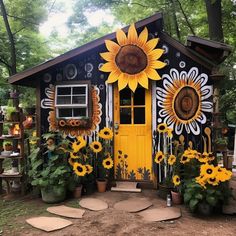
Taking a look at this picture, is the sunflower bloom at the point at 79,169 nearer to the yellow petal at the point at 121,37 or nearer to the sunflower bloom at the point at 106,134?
the sunflower bloom at the point at 106,134

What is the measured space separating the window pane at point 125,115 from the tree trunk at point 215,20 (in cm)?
485

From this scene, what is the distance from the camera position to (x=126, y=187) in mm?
5816

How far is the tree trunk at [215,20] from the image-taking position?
30.0ft

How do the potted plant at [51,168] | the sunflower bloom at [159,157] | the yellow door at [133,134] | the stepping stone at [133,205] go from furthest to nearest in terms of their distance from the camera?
the yellow door at [133,134] → the sunflower bloom at [159,157] → the potted plant at [51,168] → the stepping stone at [133,205]

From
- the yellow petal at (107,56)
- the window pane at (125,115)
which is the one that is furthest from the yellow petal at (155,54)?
the window pane at (125,115)

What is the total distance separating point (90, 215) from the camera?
4.51m

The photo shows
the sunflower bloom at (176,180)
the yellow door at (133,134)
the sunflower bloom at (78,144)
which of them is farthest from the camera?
the yellow door at (133,134)

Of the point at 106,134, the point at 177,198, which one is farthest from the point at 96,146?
the point at 177,198

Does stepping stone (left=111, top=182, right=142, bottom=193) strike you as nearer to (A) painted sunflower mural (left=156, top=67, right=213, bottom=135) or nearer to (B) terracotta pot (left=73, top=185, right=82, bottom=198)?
(B) terracotta pot (left=73, top=185, right=82, bottom=198)

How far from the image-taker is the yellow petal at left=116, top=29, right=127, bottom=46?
569 cm

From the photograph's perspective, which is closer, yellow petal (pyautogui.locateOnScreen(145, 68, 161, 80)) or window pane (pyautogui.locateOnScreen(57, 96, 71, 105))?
yellow petal (pyautogui.locateOnScreen(145, 68, 161, 80))

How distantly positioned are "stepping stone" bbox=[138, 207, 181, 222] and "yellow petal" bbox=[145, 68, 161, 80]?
2451 millimetres

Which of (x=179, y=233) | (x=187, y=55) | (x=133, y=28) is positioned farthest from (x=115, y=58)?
(x=179, y=233)

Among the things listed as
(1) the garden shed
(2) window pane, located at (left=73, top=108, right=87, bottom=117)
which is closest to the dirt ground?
(1) the garden shed
